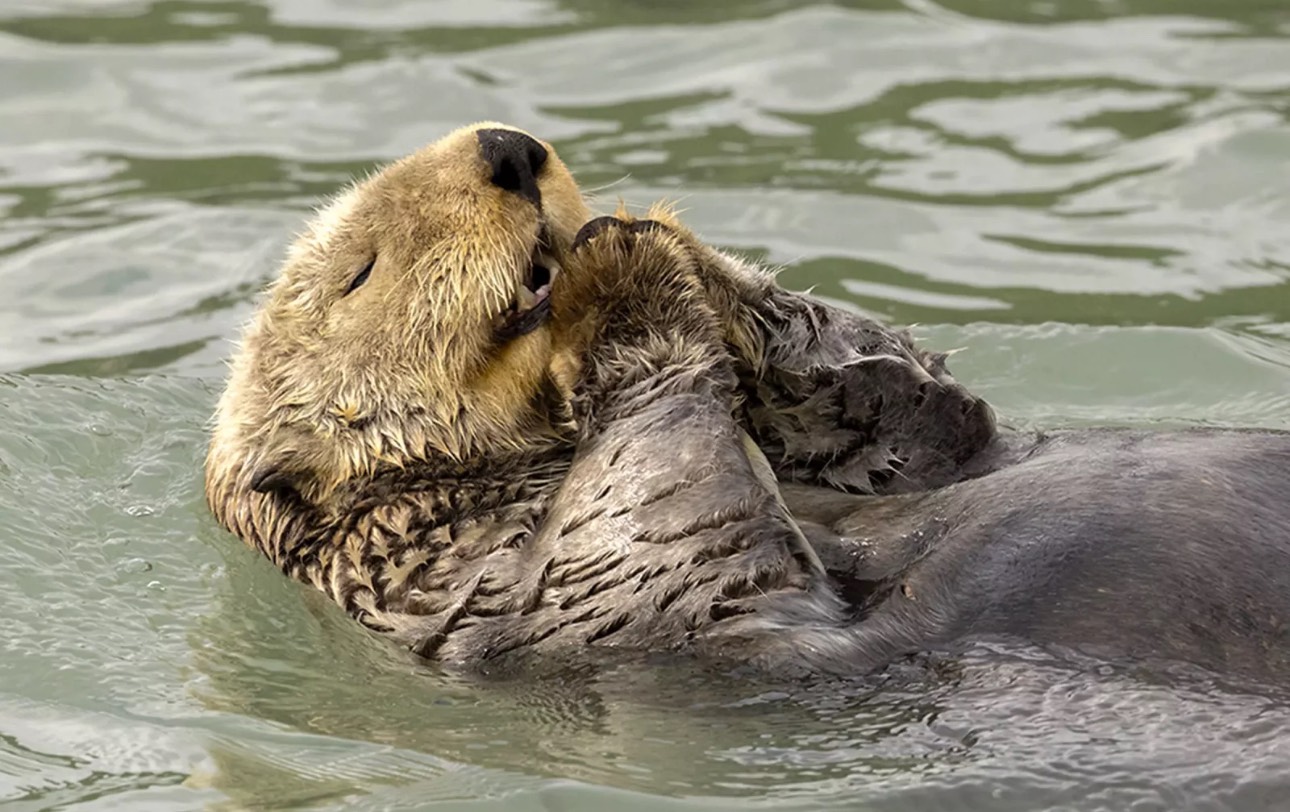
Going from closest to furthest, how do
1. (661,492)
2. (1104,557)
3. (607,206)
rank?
(1104,557) < (661,492) < (607,206)

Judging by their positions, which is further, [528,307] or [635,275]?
[528,307]

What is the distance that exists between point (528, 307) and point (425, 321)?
247 mm

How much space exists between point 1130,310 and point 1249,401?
0.96m

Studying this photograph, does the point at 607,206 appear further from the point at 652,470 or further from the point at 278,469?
the point at 652,470

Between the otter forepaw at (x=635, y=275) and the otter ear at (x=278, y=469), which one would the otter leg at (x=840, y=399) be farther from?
the otter ear at (x=278, y=469)

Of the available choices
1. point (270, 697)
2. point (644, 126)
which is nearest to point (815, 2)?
point (644, 126)

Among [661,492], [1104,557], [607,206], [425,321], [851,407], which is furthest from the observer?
[607,206]

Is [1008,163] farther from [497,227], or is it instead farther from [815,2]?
[497,227]

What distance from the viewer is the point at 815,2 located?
9.48 meters

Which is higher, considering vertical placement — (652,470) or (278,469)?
(652,470)

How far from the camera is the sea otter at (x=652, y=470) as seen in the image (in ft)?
12.4

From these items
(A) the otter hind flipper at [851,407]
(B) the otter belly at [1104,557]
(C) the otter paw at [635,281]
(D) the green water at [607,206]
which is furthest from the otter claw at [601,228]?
(D) the green water at [607,206]

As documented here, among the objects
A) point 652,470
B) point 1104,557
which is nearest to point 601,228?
point 652,470

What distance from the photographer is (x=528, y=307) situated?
14.3 ft
